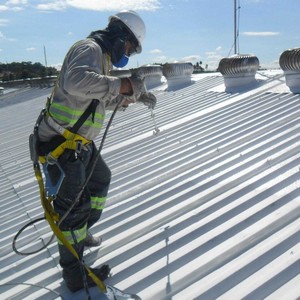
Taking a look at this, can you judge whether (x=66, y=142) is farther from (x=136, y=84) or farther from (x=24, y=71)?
(x=24, y=71)

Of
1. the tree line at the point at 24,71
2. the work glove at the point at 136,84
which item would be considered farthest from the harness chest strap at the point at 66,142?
the tree line at the point at 24,71

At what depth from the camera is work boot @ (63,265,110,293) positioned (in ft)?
9.35

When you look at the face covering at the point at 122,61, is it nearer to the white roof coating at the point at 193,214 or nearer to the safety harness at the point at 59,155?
the safety harness at the point at 59,155

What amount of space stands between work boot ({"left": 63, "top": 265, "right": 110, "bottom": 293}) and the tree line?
78.8 ft

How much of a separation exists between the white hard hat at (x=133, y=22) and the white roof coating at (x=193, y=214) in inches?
61.1

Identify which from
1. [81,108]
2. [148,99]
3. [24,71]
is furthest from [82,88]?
[24,71]

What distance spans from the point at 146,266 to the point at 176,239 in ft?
1.19

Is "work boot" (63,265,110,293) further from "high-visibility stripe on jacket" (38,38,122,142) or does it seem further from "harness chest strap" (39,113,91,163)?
"high-visibility stripe on jacket" (38,38,122,142)

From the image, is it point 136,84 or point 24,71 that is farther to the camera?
point 24,71

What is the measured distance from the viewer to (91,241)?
3.28 meters

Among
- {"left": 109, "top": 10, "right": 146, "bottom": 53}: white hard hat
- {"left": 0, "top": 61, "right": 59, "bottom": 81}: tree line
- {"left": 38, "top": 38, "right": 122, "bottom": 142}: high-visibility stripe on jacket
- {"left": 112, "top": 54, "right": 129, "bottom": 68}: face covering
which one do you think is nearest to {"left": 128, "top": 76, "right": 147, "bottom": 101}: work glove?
{"left": 38, "top": 38, "right": 122, "bottom": 142}: high-visibility stripe on jacket

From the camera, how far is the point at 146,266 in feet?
9.67

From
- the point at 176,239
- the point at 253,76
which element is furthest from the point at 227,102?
the point at 176,239

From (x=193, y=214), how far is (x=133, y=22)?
1.69 meters
